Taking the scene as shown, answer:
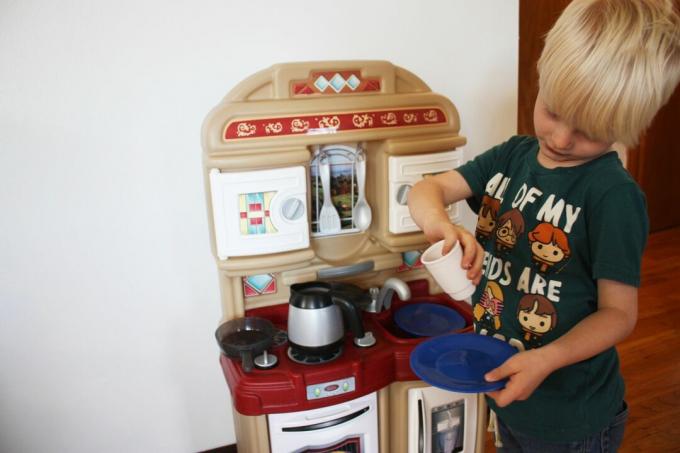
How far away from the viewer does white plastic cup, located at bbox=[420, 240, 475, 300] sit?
75cm

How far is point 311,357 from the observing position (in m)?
1.10

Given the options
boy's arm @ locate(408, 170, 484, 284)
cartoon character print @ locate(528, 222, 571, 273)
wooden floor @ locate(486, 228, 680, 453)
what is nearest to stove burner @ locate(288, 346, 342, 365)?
boy's arm @ locate(408, 170, 484, 284)

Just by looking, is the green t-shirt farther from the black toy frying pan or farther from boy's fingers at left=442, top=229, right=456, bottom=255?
the black toy frying pan

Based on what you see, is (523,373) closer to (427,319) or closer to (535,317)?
(535,317)

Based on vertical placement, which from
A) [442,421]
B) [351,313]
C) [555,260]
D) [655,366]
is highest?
[555,260]

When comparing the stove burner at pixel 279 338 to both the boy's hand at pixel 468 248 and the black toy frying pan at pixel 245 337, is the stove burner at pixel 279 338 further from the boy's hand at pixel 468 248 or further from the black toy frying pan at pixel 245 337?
the boy's hand at pixel 468 248

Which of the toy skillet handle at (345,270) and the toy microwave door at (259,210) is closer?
the toy microwave door at (259,210)

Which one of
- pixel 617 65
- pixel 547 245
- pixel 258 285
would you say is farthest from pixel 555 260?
pixel 258 285

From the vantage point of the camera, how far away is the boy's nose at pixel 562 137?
700 mm

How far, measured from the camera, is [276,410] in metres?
1.05

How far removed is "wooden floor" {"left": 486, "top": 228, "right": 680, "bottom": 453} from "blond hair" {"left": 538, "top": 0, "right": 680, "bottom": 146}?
124 centimetres

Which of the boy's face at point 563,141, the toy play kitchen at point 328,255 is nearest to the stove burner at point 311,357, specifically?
the toy play kitchen at point 328,255

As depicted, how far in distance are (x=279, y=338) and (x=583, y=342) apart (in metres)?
0.66

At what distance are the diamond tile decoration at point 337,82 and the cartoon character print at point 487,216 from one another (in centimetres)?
41
